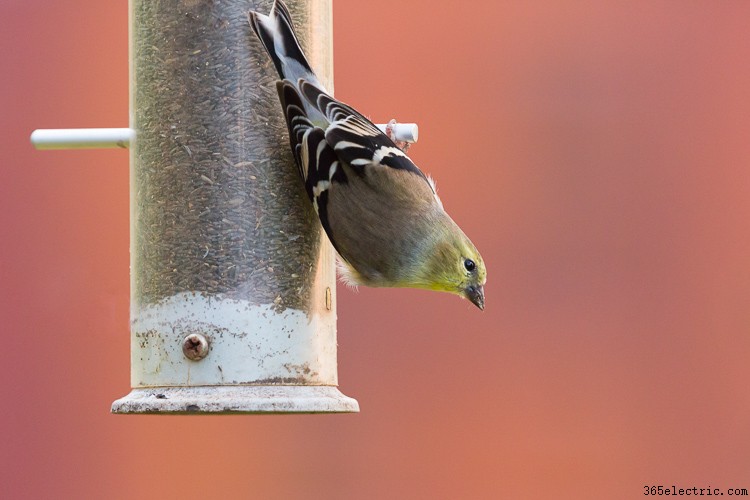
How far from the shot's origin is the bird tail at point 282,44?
4.86m

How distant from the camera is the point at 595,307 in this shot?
1050 centimetres

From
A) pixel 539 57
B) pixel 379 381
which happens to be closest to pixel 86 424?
pixel 379 381

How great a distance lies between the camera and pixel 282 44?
191 inches

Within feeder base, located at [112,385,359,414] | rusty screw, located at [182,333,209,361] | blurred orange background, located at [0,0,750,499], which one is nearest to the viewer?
feeder base, located at [112,385,359,414]

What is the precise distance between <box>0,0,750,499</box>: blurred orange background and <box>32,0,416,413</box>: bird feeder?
4427 mm

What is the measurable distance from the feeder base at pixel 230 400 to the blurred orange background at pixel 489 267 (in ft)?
15.1

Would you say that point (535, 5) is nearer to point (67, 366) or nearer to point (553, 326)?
point (553, 326)

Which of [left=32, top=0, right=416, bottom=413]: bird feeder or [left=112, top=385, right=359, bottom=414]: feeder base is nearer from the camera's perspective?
[left=112, top=385, right=359, bottom=414]: feeder base

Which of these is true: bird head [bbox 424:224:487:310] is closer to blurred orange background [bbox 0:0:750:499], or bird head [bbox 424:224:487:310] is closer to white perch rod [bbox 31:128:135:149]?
white perch rod [bbox 31:128:135:149]

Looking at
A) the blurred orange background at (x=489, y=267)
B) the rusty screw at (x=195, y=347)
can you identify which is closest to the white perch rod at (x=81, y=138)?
the rusty screw at (x=195, y=347)

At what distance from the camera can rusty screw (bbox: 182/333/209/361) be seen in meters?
4.80

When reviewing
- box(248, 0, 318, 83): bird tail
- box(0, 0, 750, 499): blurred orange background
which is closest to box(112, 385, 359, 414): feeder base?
box(248, 0, 318, 83): bird tail

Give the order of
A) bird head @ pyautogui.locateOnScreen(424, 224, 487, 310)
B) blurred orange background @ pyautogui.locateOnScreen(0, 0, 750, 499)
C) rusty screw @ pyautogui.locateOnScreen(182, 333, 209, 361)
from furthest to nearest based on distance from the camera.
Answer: blurred orange background @ pyautogui.locateOnScreen(0, 0, 750, 499), bird head @ pyautogui.locateOnScreen(424, 224, 487, 310), rusty screw @ pyautogui.locateOnScreen(182, 333, 209, 361)

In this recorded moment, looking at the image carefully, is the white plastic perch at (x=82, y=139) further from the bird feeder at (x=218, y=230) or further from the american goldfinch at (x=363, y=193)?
the american goldfinch at (x=363, y=193)
